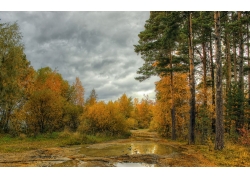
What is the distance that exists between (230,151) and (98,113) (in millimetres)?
13421

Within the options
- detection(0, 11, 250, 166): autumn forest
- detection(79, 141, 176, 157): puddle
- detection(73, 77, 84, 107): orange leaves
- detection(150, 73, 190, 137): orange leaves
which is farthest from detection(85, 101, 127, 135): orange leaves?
detection(73, 77, 84, 107): orange leaves

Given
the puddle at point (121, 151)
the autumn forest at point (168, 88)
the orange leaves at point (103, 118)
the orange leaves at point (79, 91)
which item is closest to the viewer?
the puddle at point (121, 151)

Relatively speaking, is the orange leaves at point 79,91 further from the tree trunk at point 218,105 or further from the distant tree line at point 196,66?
the tree trunk at point 218,105

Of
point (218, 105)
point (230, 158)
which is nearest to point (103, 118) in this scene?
point (218, 105)

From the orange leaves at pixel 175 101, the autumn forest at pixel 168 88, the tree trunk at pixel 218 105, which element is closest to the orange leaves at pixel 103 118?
the autumn forest at pixel 168 88

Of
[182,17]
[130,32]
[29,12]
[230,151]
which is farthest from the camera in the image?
[182,17]

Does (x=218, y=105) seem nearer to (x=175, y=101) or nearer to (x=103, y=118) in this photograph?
(x=175, y=101)

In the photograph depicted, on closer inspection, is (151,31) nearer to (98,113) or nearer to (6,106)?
(98,113)

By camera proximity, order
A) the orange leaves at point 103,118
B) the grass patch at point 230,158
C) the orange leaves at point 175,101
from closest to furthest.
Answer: the grass patch at point 230,158 → the orange leaves at point 175,101 → the orange leaves at point 103,118

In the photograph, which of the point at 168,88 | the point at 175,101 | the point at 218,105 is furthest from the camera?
the point at 168,88

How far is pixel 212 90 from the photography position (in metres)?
17.3

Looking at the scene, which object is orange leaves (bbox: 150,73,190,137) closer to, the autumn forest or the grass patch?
the autumn forest

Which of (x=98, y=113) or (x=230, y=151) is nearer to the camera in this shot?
(x=230, y=151)
